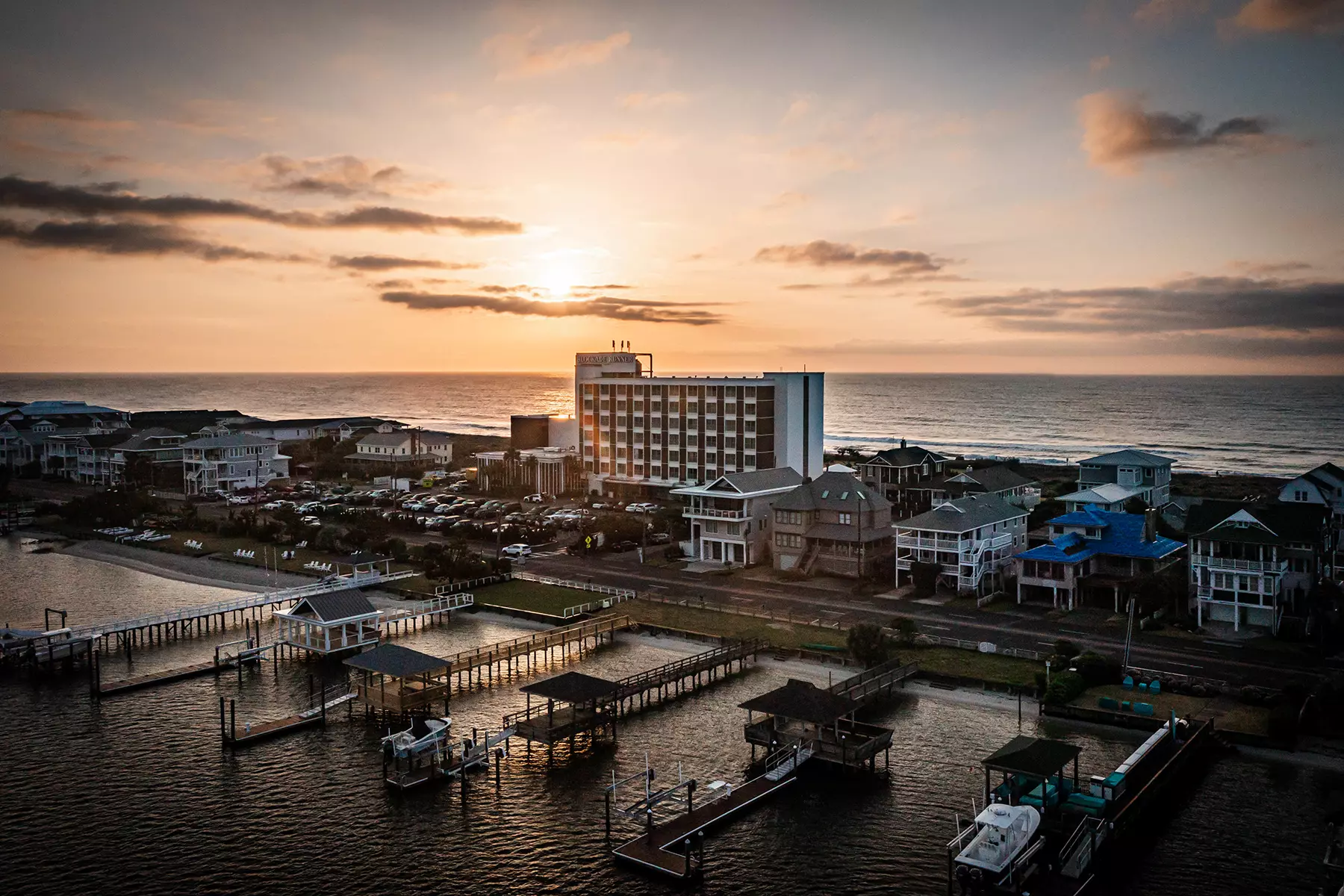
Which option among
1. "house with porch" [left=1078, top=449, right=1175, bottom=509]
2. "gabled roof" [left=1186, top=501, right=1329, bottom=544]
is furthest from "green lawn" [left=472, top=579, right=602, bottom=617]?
"house with porch" [left=1078, top=449, right=1175, bottom=509]

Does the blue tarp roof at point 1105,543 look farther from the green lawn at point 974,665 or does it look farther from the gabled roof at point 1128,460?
the gabled roof at point 1128,460

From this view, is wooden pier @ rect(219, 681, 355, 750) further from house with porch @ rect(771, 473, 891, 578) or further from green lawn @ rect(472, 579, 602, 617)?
house with porch @ rect(771, 473, 891, 578)

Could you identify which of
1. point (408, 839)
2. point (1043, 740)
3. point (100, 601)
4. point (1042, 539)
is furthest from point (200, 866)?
point (1042, 539)

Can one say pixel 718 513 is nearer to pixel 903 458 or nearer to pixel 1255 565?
pixel 903 458

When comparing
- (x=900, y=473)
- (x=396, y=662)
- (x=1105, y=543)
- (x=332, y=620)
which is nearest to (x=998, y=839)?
(x=396, y=662)

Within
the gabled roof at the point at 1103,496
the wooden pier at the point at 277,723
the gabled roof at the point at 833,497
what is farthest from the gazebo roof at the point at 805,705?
the gabled roof at the point at 1103,496
